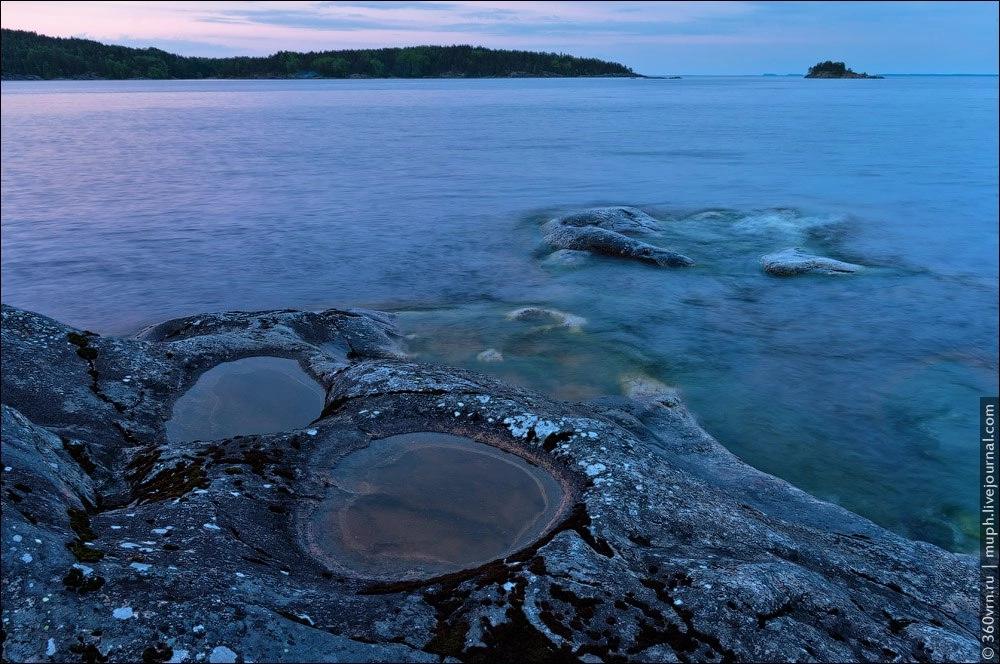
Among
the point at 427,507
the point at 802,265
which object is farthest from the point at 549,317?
the point at 427,507

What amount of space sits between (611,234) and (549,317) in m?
7.47

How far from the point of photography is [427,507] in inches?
306

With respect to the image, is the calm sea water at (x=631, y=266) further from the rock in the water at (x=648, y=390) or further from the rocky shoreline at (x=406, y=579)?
the rocky shoreline at (x=406, y=579)

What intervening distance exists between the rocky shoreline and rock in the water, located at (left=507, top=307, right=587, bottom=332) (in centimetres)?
610

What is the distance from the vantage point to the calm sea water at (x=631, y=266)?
1296 centimetres

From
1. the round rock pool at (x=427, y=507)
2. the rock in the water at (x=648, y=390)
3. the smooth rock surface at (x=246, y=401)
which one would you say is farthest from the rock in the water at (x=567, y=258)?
the round rock pool at (x=427, y=507)

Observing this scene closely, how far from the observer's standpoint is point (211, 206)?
32531mm

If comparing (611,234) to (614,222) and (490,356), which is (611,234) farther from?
(490,356)

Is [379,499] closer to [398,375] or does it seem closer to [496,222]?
[398,375]

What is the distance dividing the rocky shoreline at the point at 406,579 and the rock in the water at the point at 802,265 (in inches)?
497

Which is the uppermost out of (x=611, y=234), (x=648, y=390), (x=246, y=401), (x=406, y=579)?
(x=611, y=234)

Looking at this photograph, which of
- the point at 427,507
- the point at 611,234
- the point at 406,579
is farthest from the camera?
the point at 611,234

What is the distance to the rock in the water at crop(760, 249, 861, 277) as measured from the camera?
2164 centimetres

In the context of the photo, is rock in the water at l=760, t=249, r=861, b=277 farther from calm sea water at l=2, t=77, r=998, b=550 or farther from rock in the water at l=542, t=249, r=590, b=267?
rock in the water at l=542, t=249, r=590, b=267
